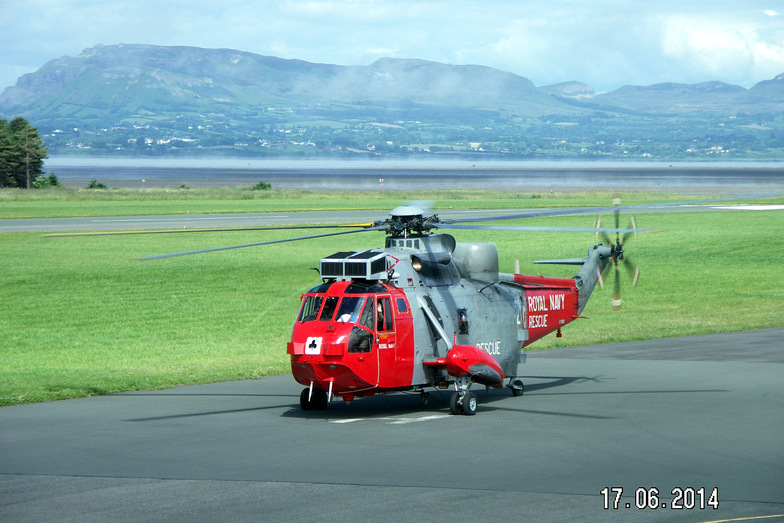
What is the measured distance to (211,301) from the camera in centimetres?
3666

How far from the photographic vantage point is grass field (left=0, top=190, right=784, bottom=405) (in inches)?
923

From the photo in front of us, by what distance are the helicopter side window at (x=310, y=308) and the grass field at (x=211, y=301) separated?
0.97 m

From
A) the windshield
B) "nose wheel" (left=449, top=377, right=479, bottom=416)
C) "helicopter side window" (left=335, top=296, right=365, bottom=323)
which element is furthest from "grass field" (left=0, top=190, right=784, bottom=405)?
"nose wheel" (left=449, top=377, right=479, bottom=416)

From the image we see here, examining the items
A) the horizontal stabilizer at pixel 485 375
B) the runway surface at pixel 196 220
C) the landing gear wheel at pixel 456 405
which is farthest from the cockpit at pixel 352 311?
the runway surface at pixel 196 220

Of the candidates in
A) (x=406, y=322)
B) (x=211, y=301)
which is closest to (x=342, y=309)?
(x=406, y=322)

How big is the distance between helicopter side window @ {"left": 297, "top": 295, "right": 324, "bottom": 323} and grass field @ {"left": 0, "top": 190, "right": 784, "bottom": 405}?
97cm

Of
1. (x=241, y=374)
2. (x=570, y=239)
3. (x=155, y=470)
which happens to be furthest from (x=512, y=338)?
(x=570, y=239)

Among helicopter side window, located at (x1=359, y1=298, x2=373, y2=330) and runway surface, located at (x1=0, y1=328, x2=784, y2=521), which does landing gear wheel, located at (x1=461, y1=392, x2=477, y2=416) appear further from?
helicopter side window, located at (x1=359, y1=298, x2=373, y2=330)

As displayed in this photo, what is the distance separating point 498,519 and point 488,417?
6.87 metres

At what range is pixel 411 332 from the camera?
59.2 feet

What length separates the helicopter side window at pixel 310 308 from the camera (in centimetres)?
1761

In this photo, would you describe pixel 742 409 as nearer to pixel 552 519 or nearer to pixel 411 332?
pixel 411 332
